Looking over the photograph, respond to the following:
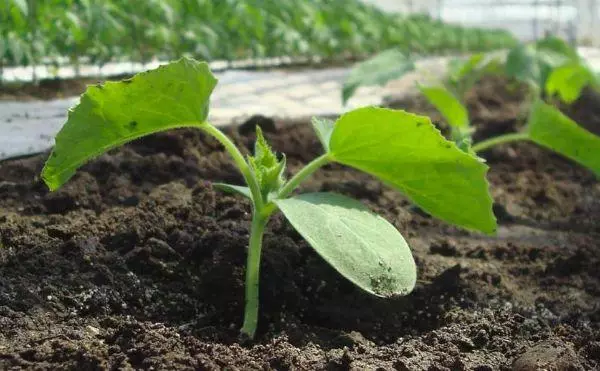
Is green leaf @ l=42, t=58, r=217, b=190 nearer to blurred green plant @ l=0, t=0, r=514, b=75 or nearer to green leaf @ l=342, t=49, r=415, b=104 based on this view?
green leaf @ l=342, t=49, r=415, b=104

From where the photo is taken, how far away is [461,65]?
14.1 feet

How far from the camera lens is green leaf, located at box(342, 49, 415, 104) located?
11.1 ft

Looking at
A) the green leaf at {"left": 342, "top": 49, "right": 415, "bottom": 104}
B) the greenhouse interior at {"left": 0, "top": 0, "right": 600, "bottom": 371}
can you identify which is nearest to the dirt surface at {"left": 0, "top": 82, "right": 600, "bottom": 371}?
the greenhouse interior at {"left": 0, "top": 0, "right": 600, "bottom": 371}

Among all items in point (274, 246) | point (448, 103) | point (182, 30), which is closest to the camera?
point (274, 246)

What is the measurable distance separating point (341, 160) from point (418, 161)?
14 cm

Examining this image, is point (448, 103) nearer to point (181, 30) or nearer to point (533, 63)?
point (533, 63)

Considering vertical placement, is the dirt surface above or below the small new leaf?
below

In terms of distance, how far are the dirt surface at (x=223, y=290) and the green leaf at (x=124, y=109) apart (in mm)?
271

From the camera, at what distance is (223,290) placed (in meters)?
1.79

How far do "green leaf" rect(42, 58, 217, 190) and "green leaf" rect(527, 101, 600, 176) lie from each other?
1196mm

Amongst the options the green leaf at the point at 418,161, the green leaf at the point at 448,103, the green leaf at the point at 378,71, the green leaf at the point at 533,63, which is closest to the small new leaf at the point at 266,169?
the green leaf at the point at 418,161

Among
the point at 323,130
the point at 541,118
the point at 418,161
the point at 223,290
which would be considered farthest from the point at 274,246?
the point at 541,118

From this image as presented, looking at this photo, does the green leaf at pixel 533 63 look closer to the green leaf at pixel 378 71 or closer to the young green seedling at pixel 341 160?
the green leaf at pixel 378 71

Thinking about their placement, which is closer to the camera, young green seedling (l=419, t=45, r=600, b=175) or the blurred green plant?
young green seedling (l=419, t=45, r=600, b=175)
